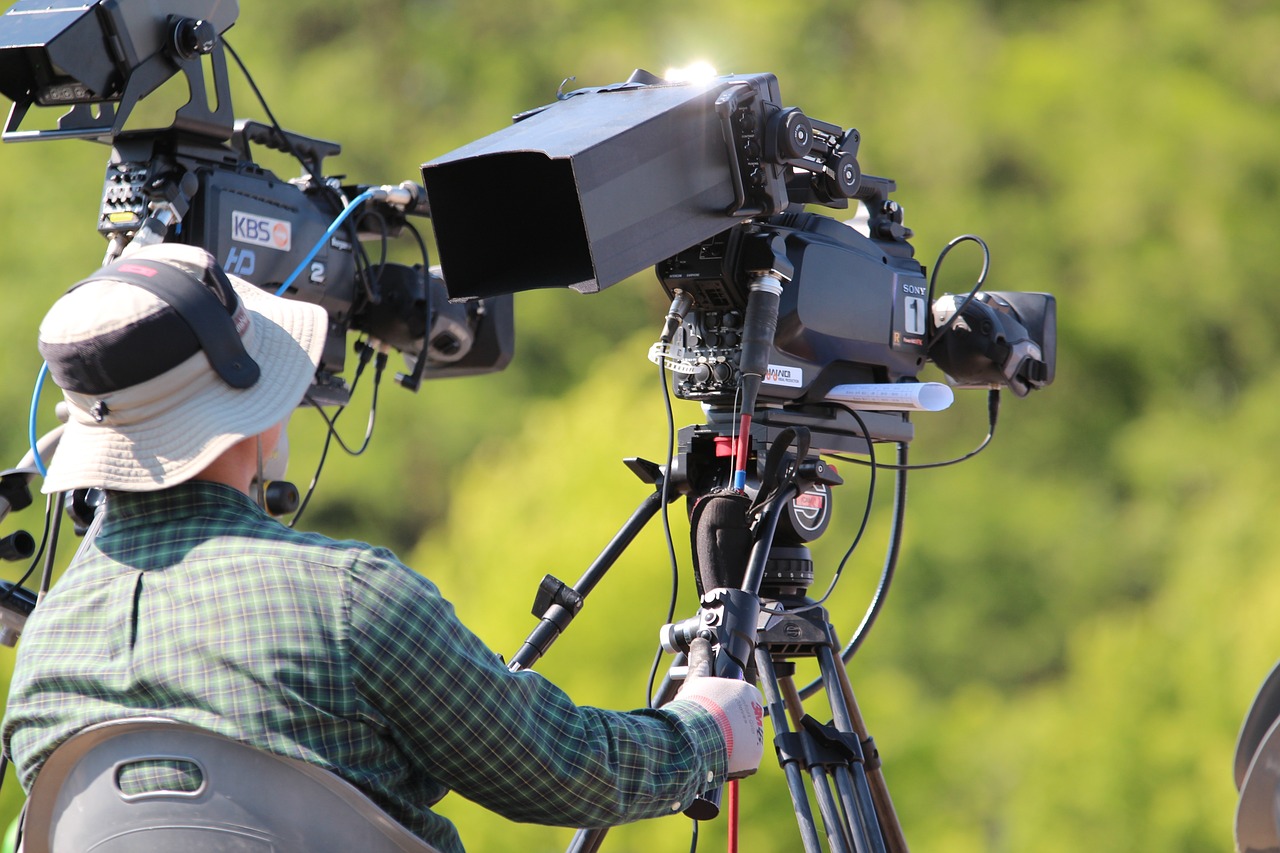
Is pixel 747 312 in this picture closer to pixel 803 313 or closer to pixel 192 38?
pixel 803 313

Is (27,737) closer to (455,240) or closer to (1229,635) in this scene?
(455,240)

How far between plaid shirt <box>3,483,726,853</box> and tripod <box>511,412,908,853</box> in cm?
52

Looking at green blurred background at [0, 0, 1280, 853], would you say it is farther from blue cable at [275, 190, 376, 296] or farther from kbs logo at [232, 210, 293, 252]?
kbs logo at [232, 210, 293, 252]

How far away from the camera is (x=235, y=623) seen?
1604 millimetres

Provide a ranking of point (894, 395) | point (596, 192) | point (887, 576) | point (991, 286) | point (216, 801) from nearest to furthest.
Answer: point (216, 801), point (596, 192), point (894, 395), point (887, 576), point (991, 286)

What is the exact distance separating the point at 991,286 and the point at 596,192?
11.5 metres

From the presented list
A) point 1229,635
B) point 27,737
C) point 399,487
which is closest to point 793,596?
point 27,737

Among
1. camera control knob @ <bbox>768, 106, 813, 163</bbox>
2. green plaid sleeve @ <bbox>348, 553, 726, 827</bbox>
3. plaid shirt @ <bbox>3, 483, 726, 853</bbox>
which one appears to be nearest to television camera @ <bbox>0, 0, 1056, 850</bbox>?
camera control knob @ <bbox>768, 106, 813, 163</bbox>

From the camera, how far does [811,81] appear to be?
15.4m

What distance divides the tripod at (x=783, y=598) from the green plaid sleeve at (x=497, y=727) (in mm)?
416

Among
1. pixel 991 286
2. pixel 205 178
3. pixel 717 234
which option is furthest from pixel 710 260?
pixel 991 286

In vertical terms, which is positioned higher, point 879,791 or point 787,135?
point 787,135

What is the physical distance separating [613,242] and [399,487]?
39.5 feet

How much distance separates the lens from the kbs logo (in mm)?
2896
